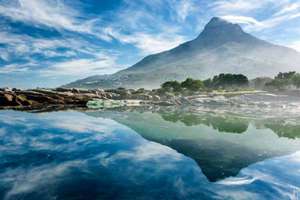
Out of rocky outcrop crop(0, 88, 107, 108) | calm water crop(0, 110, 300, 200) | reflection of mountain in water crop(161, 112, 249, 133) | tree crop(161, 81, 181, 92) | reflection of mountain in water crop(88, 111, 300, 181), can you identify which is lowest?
reflection of mountain in water crop(161, 112, 249, 133)

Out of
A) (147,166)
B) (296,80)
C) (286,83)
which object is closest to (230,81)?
(286,83)

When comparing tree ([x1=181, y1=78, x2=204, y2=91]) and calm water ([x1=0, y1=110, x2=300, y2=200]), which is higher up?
tree ([x1=181, y1=78, x2=204, y2=91])

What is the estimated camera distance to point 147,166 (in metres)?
16.2

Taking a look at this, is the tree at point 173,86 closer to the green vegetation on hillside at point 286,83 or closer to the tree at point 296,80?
the green vegetation on hillside at point 286,83

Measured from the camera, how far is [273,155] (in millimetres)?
19453

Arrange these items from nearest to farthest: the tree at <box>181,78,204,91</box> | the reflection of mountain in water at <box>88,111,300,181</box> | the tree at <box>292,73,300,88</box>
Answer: the reflection of mountain in water at <box>88,111,300,181</box> → the tree at <box>292,73,300,88</box> → the tree at <box>181,78,204,91</box>

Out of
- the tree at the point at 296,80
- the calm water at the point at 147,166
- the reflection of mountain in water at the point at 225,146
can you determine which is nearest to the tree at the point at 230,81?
the tree at the point at 296,80

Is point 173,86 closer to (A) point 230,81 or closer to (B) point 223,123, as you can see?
(A) point 230,81

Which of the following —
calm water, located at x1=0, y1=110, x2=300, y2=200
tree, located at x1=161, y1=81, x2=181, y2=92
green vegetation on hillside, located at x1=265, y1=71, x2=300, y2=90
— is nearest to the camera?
calm water, located at x1=0, y1=110, x2=300, y2=200

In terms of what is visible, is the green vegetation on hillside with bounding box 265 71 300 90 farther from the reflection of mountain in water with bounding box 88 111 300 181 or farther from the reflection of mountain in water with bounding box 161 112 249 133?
the reflection of mountain in water with bounding box 88 111 300 181

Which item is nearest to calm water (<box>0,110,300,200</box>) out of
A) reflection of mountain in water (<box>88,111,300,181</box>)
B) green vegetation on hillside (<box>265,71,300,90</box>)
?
reflection of mountain in water (<box>88,111,300,181</box>)

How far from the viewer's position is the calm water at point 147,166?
479 inches

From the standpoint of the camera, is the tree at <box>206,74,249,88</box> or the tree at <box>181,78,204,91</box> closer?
the tree at <box>181,78,204,91</box>

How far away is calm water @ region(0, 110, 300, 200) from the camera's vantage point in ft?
39.9
